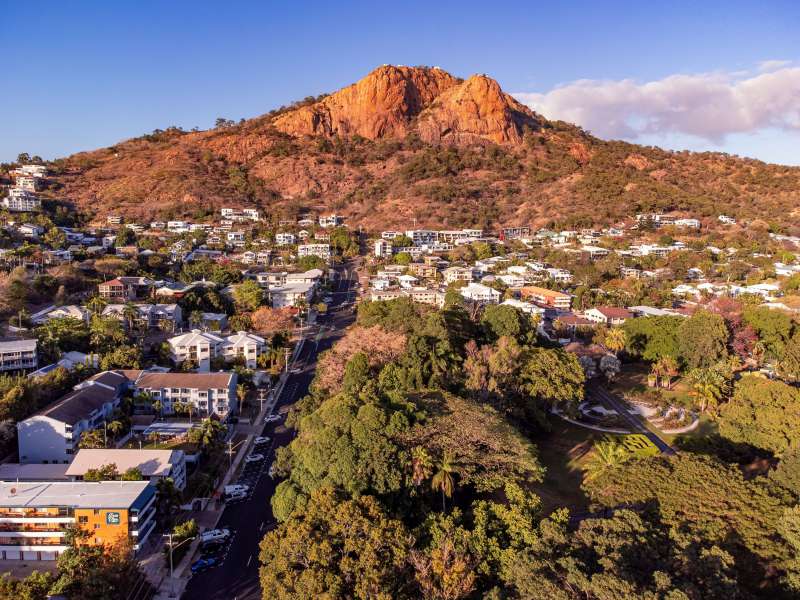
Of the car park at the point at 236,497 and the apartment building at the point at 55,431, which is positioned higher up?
the apartment building at the point at 55,431

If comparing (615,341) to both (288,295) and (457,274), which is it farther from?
(288,295)

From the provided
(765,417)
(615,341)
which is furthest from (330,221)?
(765,417)

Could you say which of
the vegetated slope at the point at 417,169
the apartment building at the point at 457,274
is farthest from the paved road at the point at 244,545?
the vegetated slope at the point at 417,169

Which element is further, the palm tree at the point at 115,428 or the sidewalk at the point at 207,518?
the palm tree at the point at 115,428

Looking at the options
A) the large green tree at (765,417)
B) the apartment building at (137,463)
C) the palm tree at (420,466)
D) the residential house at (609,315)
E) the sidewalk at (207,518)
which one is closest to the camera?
the sidewalk at (207,518)

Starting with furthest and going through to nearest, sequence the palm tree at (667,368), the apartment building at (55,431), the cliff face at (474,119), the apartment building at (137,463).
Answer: the cliff face at (474,119), the palm tree at (667,368), the apartment building at (55,431), the apartment building at (137,463)

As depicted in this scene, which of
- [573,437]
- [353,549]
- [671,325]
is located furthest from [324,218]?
[353,549]

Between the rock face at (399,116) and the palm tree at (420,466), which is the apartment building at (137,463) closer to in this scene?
the palm tree at (420,466)
